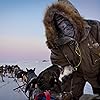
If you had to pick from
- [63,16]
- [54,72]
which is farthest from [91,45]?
[54,72]

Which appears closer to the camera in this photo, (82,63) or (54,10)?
(54,10)

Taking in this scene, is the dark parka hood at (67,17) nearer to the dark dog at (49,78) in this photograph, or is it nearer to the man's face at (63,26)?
the man's face at (63,26)

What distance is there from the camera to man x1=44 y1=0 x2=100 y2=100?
1520 mm

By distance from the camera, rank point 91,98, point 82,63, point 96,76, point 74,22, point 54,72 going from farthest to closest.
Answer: point 54,72 → point 96,76 → point 82,63 → point 74,22 → point 91,98

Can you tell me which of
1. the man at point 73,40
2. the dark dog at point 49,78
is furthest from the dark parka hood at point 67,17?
the dark dog at point 49,78

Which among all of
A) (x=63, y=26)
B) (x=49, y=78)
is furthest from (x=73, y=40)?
(x=49, y=78)

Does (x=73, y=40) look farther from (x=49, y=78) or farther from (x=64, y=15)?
(x=49, y=78)

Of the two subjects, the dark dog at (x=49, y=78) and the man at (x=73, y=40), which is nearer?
the man at (x=73, y=40)

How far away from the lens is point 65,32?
1502 millimetres

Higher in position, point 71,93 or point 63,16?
point 63,16

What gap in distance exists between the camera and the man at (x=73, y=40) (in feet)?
4.99

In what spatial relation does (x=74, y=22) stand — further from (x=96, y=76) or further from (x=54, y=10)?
(x=96, y=76)

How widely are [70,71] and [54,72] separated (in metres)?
0.25

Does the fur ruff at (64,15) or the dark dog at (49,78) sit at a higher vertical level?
the fur ruff at (64,15)
